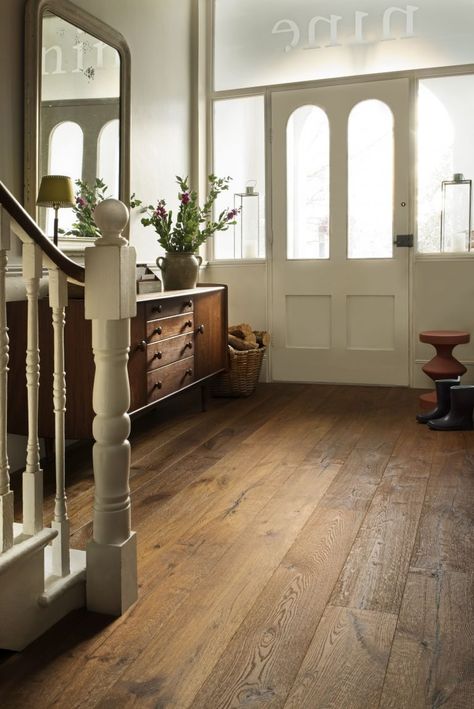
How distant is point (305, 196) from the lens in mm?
5379

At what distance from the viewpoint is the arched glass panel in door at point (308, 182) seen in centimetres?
532

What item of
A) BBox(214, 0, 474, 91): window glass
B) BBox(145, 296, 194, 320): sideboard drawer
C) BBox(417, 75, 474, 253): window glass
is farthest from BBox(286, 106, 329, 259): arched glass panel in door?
BBox(145, 296, 194, 320): sideboard drawer

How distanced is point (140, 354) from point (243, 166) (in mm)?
2521

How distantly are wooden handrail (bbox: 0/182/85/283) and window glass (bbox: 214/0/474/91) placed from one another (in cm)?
394

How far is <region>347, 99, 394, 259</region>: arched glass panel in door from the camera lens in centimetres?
520

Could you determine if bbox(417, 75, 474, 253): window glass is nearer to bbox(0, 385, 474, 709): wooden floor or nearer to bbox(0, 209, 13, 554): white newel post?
bbox(0, 385, 474, 709): wooden floor

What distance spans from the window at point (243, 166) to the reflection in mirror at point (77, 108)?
145 centimetres

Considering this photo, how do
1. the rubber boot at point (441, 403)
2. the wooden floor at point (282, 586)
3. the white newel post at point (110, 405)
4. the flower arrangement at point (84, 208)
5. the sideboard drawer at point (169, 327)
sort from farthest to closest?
1. the rubber boot at point (441, 403)
2. the flower arrangement at point (84, 208)
3. the sideboard drawer at point (169, 327)
4. the white newel post at point (110, 405)
5. the wooden floor at point (282, 586)

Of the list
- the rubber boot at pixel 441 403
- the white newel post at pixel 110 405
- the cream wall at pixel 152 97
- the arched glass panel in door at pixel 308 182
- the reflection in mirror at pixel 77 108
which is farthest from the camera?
the arched glass panel in door at pixel 308 182

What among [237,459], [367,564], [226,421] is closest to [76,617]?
[367,564]

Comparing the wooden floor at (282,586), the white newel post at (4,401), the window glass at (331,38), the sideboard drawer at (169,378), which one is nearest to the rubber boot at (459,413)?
the wooden floor at (282,586)

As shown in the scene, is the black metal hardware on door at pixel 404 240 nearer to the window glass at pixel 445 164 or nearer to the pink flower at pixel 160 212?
the window glass at pixel 445 164

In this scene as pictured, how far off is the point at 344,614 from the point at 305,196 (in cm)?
389

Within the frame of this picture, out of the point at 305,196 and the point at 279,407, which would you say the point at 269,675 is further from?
the point at 305,196
